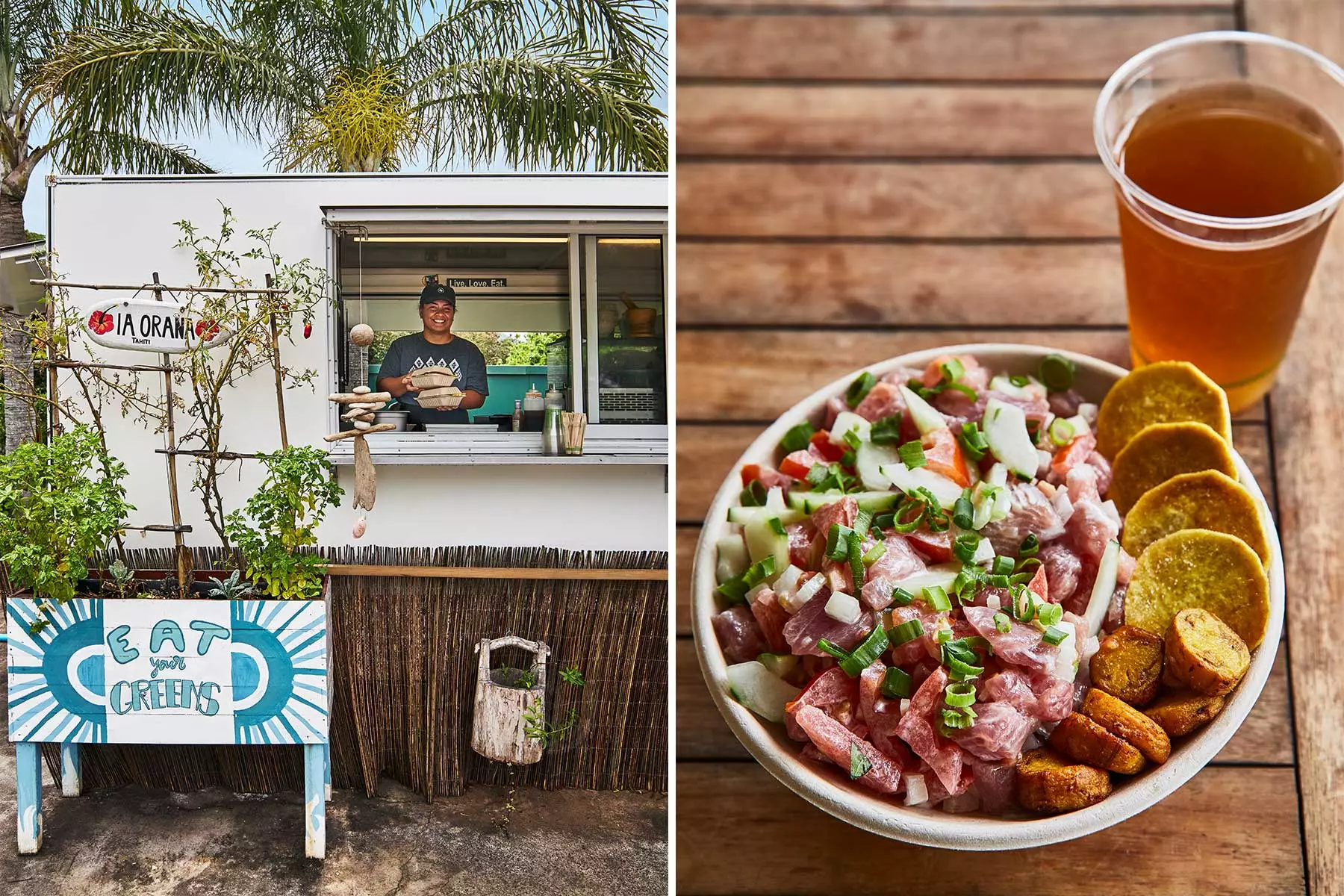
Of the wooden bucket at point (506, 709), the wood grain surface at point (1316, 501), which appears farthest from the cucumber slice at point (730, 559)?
the wooden bucket at point (506, 709)

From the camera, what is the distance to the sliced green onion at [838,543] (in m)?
0.75

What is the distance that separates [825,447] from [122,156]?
46.6 inches

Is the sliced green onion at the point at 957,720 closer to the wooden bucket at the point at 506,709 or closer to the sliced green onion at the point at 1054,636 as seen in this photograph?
the sliced green onion at the point at 1054,636

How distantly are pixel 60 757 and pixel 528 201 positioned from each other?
116cm

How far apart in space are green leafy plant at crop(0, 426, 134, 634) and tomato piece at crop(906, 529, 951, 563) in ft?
3.80

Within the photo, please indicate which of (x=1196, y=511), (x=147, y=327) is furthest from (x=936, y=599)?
(x=147, y=327)

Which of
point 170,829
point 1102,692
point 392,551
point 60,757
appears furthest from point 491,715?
point 1102,692

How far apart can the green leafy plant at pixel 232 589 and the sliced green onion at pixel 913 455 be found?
1.02 m

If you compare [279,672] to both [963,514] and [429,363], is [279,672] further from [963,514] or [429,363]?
[963,514]

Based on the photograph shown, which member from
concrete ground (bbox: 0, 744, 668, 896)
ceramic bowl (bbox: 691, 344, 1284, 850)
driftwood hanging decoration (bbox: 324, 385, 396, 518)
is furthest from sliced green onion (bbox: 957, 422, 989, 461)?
concrete ground (bbox: 0, 744, 668, 896)

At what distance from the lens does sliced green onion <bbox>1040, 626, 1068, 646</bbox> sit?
689mm

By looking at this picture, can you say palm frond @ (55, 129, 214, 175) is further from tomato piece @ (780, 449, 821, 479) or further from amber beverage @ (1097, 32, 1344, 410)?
amber beverage @ (1097, 32, 1344, 410)

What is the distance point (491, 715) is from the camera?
142cm

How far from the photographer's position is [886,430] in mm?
809
